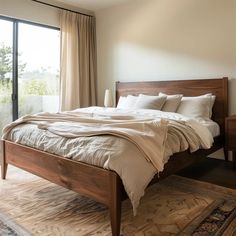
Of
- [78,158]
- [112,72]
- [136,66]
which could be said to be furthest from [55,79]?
[78,158]

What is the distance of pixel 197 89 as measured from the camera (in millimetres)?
3846

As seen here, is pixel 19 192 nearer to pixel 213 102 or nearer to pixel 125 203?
pixel 125 203

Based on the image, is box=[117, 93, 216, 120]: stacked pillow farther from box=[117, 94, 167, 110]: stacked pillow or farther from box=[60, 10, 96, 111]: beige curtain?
box=[60, 10, 96, 111]: beige curtain

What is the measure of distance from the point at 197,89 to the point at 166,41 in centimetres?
99

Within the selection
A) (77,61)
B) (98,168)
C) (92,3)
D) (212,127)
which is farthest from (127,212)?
(92,3)

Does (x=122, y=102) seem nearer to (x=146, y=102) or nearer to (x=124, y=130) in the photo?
(x=146, y=102)

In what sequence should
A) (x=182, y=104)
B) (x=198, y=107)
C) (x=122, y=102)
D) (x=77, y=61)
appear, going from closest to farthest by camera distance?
(x=198, y=107) → (x=182, y=104) → (x=122, y=102) → (x=77, y=61)

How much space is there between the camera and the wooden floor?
2936 millimetres

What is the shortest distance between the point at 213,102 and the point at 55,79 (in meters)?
2.88

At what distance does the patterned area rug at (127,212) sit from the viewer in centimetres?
191

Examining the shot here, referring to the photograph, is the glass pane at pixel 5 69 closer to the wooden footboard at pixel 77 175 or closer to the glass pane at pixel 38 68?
the glass pane at pixel 38 68

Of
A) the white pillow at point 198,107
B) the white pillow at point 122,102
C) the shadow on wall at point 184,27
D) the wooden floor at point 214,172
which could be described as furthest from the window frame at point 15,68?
the wooden floor at point 214,172

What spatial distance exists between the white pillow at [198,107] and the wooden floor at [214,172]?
662mm

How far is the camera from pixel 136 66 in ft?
15.3
